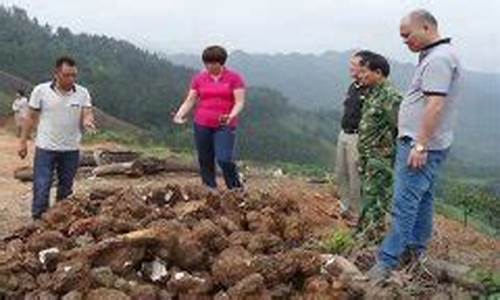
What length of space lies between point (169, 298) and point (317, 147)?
71.1 metres

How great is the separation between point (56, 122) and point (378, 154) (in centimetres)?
272

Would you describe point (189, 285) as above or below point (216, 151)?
below

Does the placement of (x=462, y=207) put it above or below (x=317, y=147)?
above

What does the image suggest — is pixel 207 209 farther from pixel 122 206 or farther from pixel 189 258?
pixel 189 258

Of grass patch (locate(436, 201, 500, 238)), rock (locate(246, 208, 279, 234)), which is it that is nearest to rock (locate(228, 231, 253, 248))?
rock (locate(246, 208, 279, 234))

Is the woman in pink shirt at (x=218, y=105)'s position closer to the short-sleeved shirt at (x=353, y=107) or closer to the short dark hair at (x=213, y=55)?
the short dark hair at (x=213, y=55)

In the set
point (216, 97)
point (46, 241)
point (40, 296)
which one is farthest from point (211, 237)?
point (216, 97)

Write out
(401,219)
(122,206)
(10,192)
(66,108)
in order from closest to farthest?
(401,219), (122,206), (66,108), (10,192)

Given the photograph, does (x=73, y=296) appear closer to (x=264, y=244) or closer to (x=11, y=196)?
(x=264, y=244)

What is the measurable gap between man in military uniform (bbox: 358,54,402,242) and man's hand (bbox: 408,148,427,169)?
1328 millimetres

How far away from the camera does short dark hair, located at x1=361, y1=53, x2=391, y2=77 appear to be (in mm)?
7934

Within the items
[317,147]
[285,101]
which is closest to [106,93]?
[317,147]

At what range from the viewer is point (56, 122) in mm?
8680

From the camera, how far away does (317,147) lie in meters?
77.0
